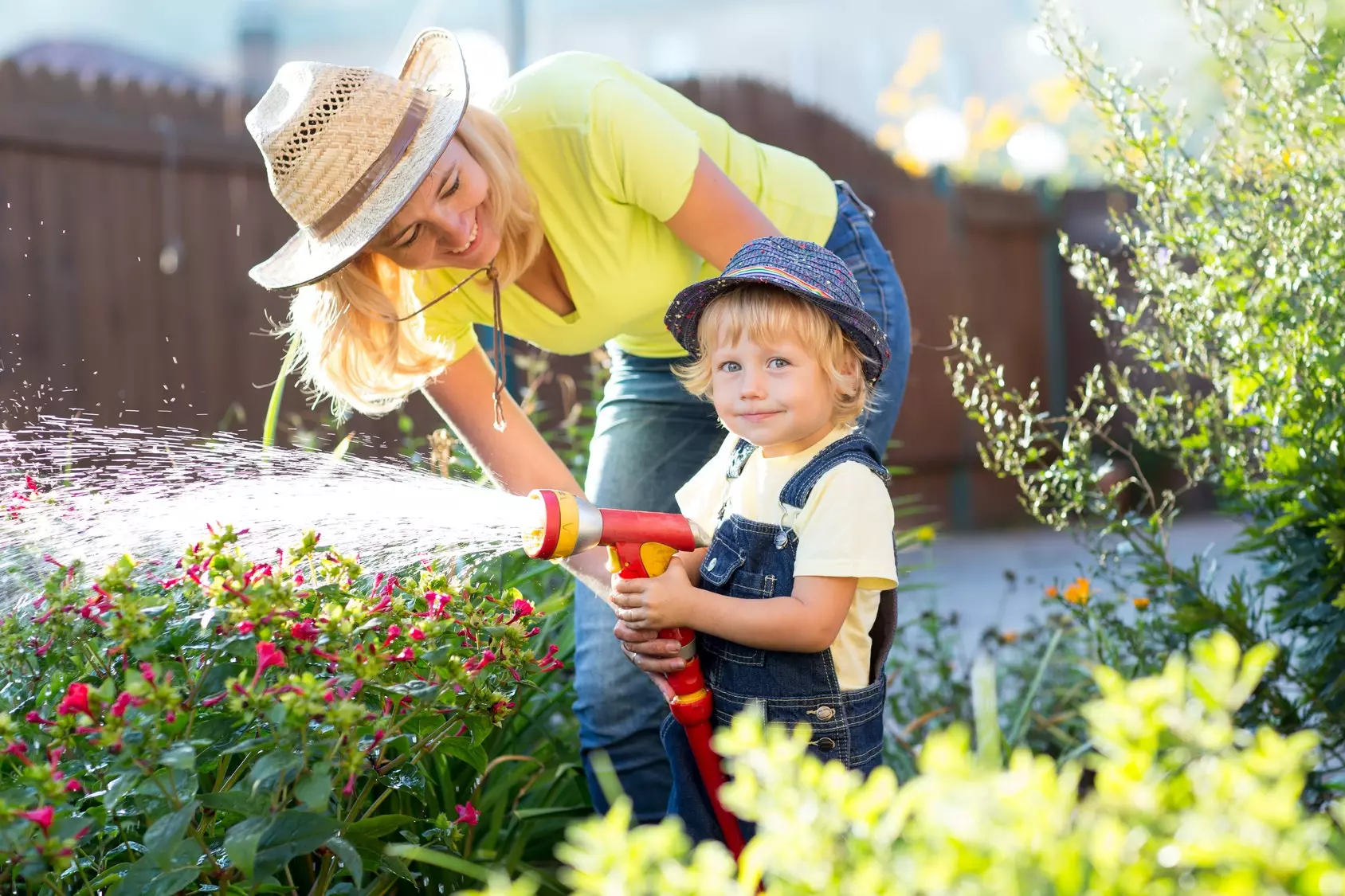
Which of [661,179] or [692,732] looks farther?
[661,179]

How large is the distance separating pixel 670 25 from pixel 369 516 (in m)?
24.9

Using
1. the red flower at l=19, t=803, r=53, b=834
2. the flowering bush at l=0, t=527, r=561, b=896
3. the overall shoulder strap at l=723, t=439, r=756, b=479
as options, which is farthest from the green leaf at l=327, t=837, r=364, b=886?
the overall shoulder strap at l=723, t=439, r=756, b=479

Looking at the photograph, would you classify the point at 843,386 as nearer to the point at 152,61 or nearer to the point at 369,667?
the point at 369,667

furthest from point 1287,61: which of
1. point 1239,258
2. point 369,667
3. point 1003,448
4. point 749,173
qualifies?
point 369,667

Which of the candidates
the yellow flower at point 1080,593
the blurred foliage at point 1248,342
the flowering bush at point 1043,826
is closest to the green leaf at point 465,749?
the flowering bush at point 1043,826

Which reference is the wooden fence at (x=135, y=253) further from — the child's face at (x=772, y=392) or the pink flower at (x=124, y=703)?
the pink flower at (x=124, y=703)

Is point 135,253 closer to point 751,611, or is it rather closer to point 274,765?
point 751,611

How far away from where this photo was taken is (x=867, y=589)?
78.9 inches

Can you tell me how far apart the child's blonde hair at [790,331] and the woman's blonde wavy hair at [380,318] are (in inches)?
17.5

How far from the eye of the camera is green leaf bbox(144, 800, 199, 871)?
1396 millimetres

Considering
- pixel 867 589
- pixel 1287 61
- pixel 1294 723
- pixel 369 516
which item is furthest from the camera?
pixel 1287 61

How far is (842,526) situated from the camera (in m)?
1.92

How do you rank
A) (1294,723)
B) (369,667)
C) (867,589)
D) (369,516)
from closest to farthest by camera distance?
(369,667), (867,589), (369,516), (1294,723)

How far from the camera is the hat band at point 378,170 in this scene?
2207mm
